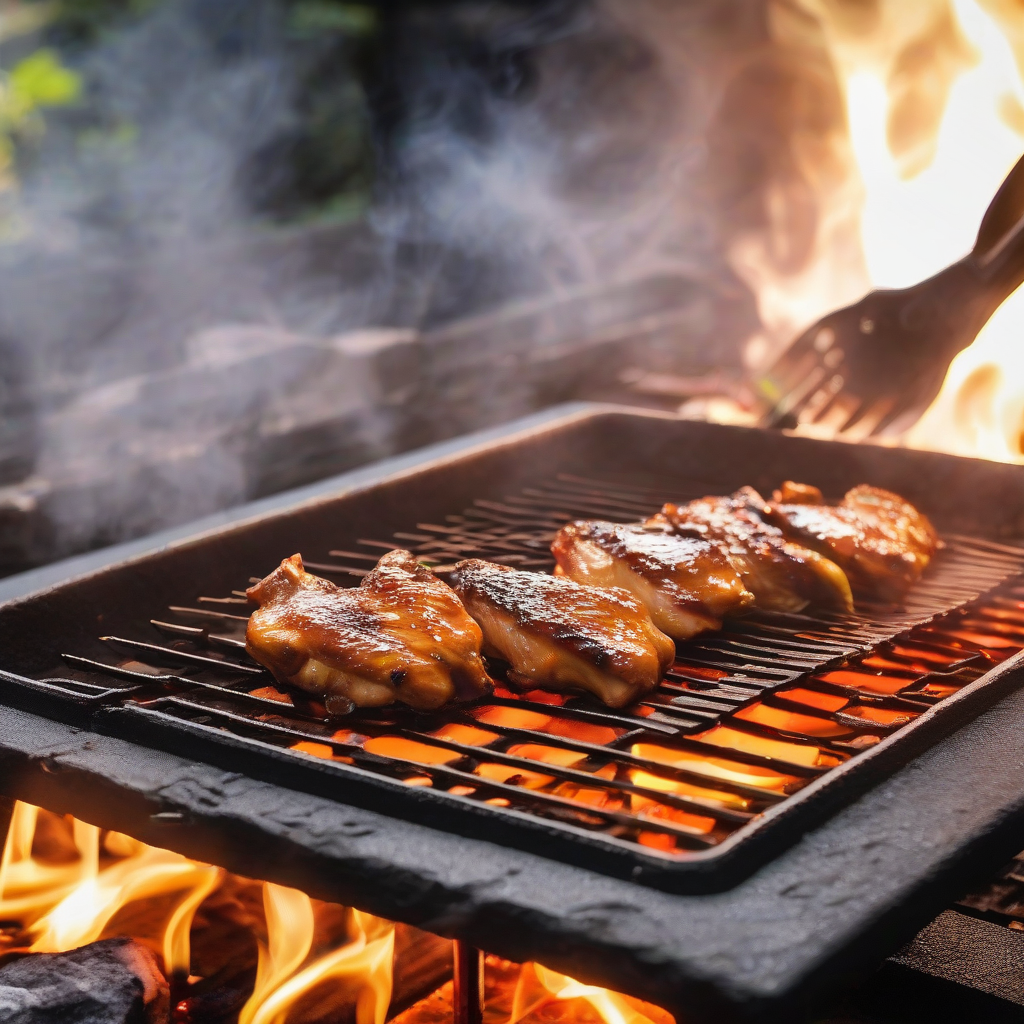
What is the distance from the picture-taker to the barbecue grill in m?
2.10

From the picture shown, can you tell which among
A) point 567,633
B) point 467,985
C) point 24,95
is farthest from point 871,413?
point 24,95

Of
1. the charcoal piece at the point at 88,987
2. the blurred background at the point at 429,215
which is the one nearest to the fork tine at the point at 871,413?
the blurred background at the point at 429,215

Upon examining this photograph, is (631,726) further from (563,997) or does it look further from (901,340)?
(901,340)

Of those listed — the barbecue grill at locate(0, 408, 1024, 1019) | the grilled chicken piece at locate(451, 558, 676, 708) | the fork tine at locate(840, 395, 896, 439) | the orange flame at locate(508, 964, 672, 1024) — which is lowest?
the orange flame at locate(508, 964, 672, 1024)

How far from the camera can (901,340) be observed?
16.3ft

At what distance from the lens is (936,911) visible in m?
2.21

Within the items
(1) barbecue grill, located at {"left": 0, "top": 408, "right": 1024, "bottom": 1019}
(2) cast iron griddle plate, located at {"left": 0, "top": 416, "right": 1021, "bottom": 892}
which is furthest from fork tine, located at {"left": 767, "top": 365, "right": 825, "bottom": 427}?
(1) barbecue grill, located at {"left": 0, "top": 408, "right": 1024, "bottom": 1019}

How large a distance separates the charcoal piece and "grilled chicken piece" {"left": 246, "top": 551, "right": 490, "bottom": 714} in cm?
78

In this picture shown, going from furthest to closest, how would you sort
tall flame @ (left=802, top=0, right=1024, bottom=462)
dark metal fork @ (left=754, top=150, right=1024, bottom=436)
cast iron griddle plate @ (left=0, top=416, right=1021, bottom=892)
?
tall flame @ (left=802, top=0, right=1024, bottom=462), dark metal fork @ (left=754, top=150, right=1024, bottom=436), cast iron griddle plate @ (left=0, top=416, right=1021, bottom=892)

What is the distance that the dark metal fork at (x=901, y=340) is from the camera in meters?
4.64

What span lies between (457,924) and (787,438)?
10.4 feet

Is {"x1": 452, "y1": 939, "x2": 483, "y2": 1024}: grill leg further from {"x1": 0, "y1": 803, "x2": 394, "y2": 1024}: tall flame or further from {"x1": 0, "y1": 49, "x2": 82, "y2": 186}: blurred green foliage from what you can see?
{"x1": 0, "y1": 49, "x2": 82, "y2": 186}: blurred green foliage

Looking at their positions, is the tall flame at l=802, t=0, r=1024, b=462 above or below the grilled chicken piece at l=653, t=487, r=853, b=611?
above

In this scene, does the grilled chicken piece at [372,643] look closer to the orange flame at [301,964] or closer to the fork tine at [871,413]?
the orange flame at [301,964]
